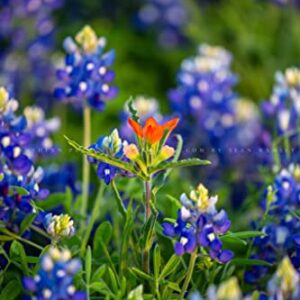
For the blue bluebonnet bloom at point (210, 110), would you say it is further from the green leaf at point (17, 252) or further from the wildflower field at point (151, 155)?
the green leaf at point (17, 252)

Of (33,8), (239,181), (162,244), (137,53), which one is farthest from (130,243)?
(137,53)

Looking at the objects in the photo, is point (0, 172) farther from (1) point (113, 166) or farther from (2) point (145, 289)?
(2) point (145, 289)

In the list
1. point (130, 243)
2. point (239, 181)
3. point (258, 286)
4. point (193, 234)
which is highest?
point (193, 234)

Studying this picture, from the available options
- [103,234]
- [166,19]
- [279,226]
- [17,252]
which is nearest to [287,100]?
Answer: [279,226]

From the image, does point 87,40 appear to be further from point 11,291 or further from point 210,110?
point 210,110

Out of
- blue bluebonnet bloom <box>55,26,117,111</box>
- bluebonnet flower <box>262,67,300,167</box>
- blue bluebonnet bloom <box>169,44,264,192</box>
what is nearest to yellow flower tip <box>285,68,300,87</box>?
bluebonnet flower <box>262,67,300,167</box>

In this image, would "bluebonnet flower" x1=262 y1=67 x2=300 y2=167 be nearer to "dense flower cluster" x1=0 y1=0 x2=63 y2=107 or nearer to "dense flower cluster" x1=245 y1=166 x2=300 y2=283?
"dense flower cluster" x1=245 y1=166 x2=300 y2=283

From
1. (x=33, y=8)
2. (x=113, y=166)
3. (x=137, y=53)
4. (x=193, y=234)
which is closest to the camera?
(x=193, y=234)

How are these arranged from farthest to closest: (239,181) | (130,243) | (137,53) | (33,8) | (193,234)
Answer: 1. (137,53)
2. (33,8)
3. (239,181)
4. (130,243)
5. (193,234)
